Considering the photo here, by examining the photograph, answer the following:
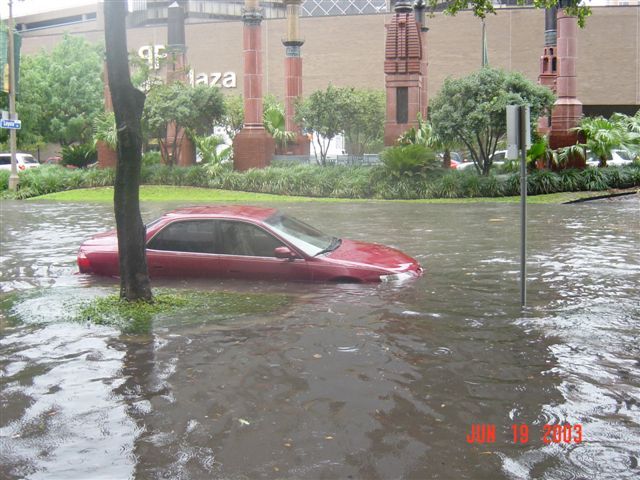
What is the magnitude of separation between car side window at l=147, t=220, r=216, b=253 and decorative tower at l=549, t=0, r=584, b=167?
21371mm

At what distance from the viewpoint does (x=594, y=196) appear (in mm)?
26969

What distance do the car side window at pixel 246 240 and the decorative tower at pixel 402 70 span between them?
2212 centimetres

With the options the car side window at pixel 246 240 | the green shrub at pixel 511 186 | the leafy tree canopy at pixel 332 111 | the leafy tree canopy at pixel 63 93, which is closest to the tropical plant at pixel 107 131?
the leafy tree canopy at pixel 332 111

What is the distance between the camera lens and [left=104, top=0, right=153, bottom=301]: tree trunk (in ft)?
31.1

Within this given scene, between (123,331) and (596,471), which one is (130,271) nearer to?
(123,331)

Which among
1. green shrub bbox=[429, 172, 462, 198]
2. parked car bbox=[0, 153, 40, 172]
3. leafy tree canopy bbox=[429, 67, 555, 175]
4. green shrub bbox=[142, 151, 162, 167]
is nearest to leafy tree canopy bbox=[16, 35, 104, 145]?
parked car bbox=[0, 153, 40, 172]

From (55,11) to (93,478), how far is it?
84.0 m

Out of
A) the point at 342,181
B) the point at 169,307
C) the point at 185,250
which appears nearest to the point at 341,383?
the point at 169,307

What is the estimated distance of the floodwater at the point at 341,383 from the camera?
517 centimetres

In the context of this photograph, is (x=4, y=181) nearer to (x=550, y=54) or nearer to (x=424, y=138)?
(x=424, y=138)

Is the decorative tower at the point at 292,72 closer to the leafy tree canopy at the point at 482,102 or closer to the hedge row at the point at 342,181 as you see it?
the hedge row at the point at 342,181

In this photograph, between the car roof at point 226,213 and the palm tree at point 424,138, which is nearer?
the car roof at point 226,213

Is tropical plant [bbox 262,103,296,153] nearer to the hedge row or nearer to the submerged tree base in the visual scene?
the hedge row
